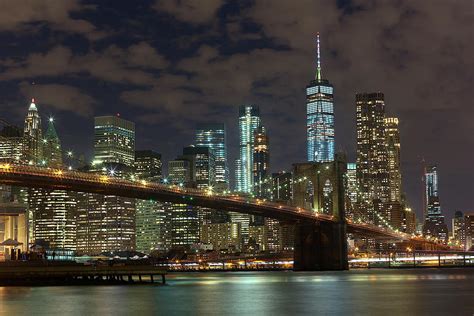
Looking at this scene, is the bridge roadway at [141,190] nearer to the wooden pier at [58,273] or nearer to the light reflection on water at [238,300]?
the wooden pier at [58,273]

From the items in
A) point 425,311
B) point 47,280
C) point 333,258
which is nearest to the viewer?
point 425,311

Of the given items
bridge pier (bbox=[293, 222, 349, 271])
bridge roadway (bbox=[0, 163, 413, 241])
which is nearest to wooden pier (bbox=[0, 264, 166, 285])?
bridge roadway (bbox=[0, 163, 413, 241])

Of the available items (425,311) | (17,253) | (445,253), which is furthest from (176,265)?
(425,311)

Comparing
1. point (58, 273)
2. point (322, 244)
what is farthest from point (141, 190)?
point (322, 244)

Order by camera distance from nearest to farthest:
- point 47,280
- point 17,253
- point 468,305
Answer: point 468,305
point 47,280
point 17,253

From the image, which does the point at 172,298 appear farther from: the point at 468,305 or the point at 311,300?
the point at 468,305

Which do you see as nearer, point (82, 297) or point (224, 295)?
point (82, 297)

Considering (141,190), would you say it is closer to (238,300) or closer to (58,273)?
(58,273)
